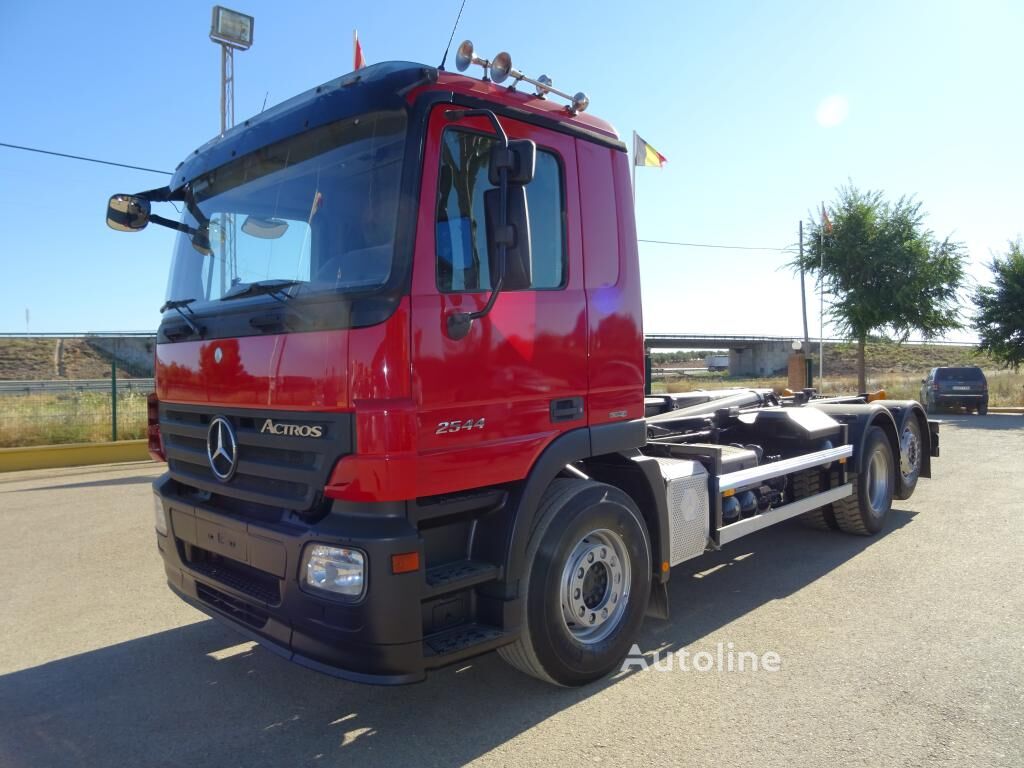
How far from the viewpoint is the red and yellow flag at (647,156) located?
659cm

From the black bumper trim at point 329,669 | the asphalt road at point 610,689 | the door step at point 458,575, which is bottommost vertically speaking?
the asphalt road at point 610,689

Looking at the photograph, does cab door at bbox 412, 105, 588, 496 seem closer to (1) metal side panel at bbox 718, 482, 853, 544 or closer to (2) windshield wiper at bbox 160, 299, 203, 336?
(2) windshield wiper at bbox 160, 299, 203, 336

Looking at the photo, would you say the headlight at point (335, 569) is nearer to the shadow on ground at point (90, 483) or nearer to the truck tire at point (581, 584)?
the truck tire at point (581, 584)

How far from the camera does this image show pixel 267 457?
321cm

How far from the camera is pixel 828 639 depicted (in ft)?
13.6

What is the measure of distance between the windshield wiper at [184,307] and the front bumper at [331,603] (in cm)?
97

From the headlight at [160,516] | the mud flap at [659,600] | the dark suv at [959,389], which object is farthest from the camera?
the dark suv at [959,389]

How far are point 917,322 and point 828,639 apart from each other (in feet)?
77.7

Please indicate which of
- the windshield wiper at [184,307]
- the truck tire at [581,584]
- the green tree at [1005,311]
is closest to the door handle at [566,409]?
the truck tire at [581,584]

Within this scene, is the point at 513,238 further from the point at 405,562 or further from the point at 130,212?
the point at 130,212

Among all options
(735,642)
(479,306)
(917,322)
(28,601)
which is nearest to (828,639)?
(735,642)

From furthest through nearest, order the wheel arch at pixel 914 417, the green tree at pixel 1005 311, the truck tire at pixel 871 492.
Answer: the green tree at pixel 1005 311
the wheel arch at pixel 914 417
the truck tire at pixel 871 492

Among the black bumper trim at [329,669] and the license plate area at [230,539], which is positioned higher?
the license plate area at [230,539]

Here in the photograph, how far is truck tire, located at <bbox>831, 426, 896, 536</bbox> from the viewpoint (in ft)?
21.0
